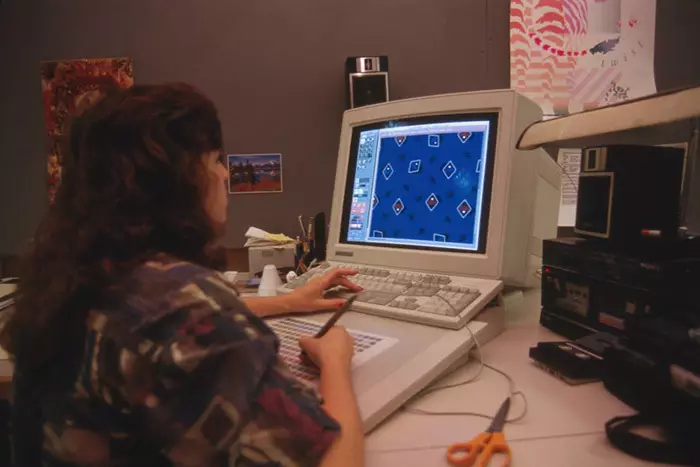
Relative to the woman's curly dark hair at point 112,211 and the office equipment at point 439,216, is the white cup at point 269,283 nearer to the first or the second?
the office equipment at point 439,216

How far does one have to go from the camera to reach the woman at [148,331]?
0.44m

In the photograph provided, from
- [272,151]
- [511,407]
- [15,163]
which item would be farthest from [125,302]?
[15,163]

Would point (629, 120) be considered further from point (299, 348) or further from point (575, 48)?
point (575, 48)

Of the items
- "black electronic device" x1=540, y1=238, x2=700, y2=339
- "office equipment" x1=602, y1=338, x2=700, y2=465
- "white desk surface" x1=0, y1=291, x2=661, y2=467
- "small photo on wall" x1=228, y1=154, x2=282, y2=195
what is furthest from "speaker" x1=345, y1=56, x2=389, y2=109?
"office equipment" x1=602, y1=338, x2=700, y2=465

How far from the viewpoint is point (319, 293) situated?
103cm

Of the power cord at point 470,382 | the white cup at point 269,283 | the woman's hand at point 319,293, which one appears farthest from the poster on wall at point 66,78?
the power cord at point 470,382

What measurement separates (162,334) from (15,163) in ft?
5.23

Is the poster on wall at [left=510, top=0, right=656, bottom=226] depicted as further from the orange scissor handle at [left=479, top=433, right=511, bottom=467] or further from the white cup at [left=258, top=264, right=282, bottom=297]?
the orange scissor handle at [left=479, top=433, right=511, bottom=467]

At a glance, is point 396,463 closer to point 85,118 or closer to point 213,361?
point 213,361

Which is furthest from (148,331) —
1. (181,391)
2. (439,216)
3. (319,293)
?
(439,216)

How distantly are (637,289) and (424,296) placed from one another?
0.34 m

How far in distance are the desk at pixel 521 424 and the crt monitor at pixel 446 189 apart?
0.24 m

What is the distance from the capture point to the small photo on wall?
1.74 metres

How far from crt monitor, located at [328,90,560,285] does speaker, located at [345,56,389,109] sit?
1.36 feet
